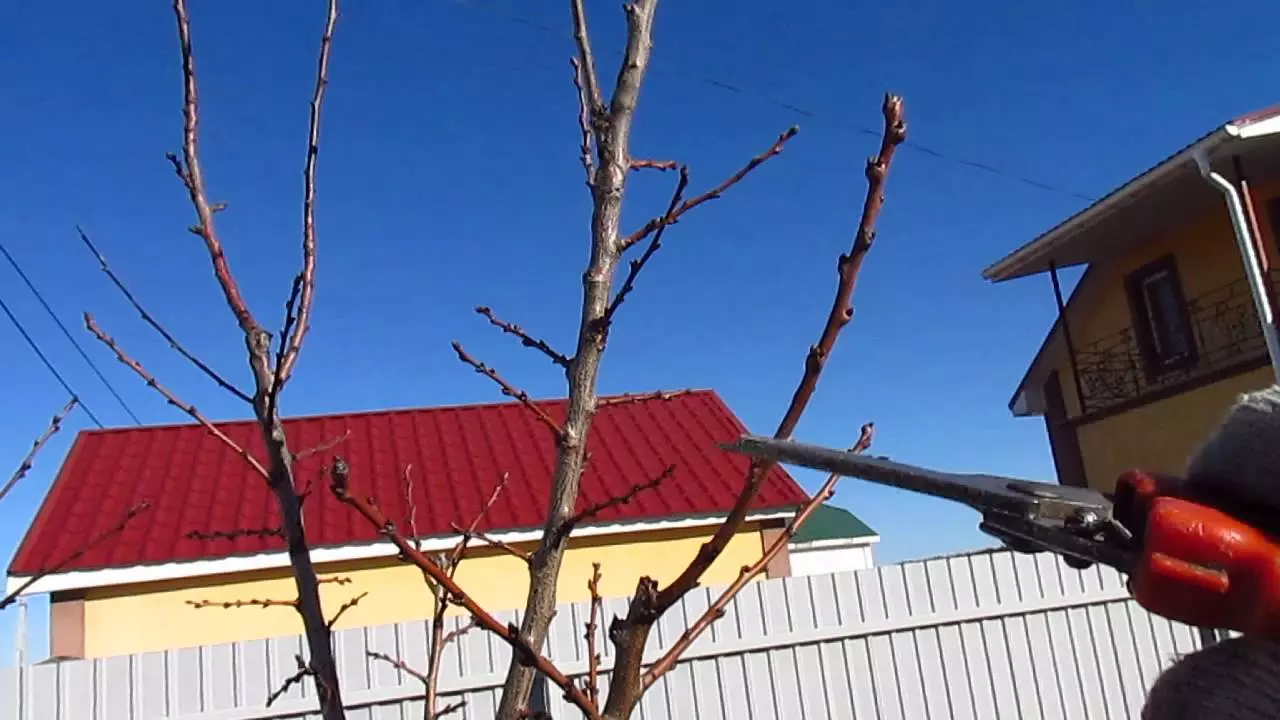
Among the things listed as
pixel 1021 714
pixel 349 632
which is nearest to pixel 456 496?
pixel 349 632

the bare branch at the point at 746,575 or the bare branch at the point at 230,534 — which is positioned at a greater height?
the bare branch at the point at 230,534

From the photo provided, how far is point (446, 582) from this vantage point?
2.89 feet

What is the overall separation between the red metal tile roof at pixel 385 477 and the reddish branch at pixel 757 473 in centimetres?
667

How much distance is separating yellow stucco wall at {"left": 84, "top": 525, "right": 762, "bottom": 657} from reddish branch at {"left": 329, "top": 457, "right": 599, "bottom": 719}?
641cm

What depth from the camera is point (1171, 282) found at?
11430 millimetres

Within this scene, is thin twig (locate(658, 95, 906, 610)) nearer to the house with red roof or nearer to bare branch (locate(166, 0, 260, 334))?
bare branch (locate(166, 0, 260, 334))

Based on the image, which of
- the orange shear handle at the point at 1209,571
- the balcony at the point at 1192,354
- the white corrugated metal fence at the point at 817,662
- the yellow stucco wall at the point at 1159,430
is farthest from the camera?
the yellow stucco wall at the point at 1159,430

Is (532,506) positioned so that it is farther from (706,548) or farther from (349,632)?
(706,548)

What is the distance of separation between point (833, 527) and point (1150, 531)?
1766 centimetres

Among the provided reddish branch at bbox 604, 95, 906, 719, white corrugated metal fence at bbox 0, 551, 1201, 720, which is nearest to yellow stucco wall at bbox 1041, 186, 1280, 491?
white corrugated metal fence at bbox 0, 551, 1201, 720

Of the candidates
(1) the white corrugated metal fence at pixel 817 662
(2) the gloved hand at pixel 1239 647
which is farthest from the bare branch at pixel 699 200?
(1) the white corrugated metal fence at pixel 817 662

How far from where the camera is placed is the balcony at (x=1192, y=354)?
1012 centimetres

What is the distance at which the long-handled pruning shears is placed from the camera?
44 cm

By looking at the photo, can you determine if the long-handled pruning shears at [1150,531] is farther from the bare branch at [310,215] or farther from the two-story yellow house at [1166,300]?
the two-story yellow house at [1166,300]
